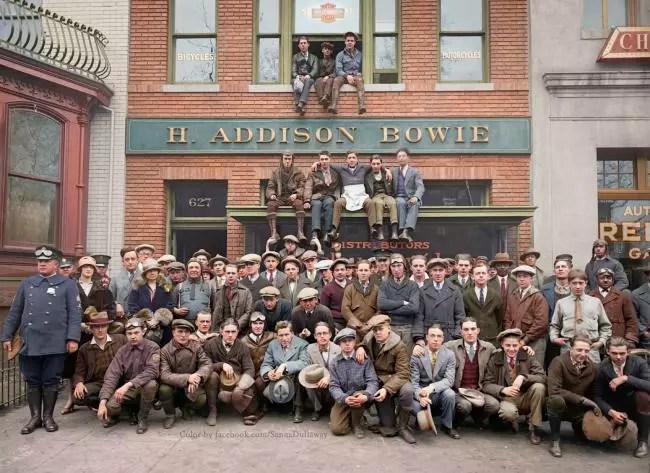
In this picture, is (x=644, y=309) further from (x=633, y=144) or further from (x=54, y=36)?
(x=54, y=36)

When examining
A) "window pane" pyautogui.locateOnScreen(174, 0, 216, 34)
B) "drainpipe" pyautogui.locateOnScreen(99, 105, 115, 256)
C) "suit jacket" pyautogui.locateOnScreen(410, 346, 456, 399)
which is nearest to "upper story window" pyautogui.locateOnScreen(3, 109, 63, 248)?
"drainpipe" pyautogui.locateOnScreen(99, 105, 115, 256)

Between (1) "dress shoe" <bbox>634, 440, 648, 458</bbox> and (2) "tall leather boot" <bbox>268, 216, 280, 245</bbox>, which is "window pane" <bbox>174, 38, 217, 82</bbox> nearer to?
(2) "tall leather boot" <bbox>268, 216, 280, 245</bbox>

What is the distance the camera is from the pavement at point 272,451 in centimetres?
555

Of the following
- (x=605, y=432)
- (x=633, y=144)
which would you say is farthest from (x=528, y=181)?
(x=605, y=432)

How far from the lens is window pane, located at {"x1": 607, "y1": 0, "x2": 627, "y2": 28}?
38.4ft

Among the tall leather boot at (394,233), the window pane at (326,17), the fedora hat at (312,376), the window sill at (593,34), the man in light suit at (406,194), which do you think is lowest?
the fedora hat at (312,376)

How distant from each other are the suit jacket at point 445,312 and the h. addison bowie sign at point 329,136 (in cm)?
466

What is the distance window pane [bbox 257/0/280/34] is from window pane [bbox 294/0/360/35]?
15.7 inches

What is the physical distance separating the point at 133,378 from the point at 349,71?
7.30m

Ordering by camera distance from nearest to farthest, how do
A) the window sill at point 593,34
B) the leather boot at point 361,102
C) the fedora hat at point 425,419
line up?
the fedora hat at point 425,419, the leather boot at point 361,102, the window sill at point 593,34

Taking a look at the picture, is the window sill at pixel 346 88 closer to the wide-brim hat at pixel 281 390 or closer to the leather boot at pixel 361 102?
the leather boot at pixel 361 102

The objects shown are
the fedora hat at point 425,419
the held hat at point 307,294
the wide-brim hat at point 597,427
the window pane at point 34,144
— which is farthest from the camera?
the window pane at point 34,144

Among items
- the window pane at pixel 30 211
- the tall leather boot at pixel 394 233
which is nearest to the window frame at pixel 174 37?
the window pane at pixel 30 211

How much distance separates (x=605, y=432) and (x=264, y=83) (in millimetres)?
8874
